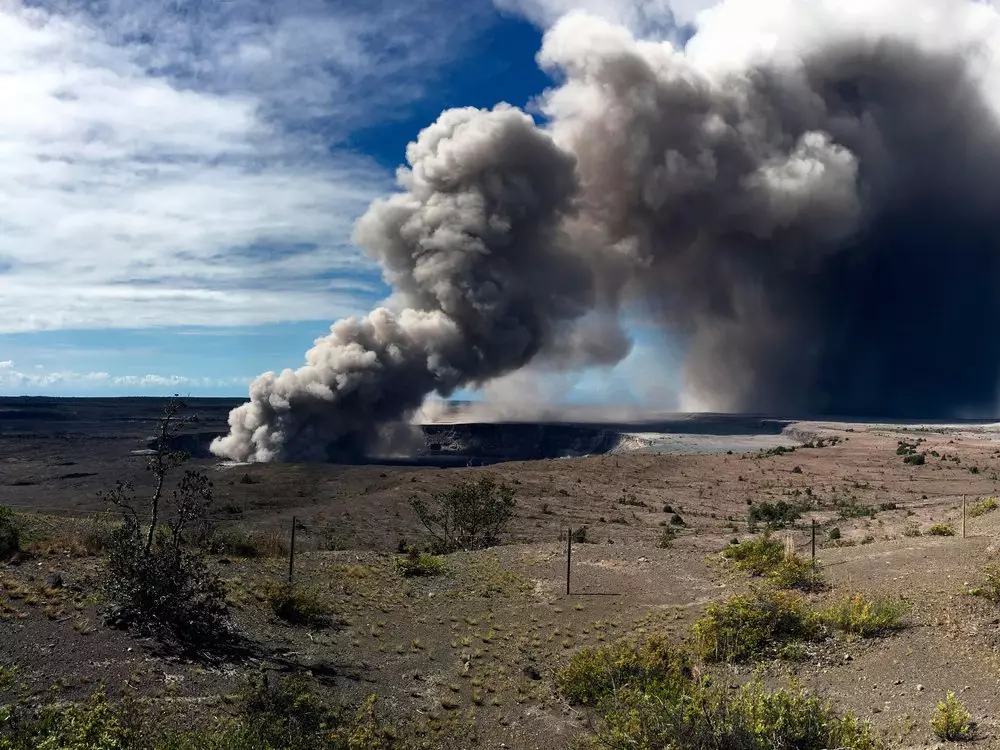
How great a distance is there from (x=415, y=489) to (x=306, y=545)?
1250cm

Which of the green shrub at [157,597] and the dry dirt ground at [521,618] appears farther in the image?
the green shrub at [157,597]

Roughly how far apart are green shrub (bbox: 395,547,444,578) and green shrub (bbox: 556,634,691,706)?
21.0 ft

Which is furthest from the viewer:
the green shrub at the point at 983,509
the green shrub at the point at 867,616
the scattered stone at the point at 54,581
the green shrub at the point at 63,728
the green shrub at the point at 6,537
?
the green shrub at the point at 983,509

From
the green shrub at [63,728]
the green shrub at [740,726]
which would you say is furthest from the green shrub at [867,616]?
the green shrub at [63,728]

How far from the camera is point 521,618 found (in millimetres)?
13547

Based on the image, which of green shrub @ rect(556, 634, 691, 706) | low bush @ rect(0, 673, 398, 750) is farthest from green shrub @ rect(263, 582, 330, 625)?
green shrub @ rect(556, 634, 691, 706)

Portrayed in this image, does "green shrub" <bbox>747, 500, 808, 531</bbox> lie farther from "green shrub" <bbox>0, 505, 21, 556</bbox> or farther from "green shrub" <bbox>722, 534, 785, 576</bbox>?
"green shrub" <bbox>0, 505, 21, 556</bbox>

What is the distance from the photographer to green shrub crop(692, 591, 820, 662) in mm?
10617

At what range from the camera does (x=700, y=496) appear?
1345 inches

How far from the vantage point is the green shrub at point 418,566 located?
16.6 meters

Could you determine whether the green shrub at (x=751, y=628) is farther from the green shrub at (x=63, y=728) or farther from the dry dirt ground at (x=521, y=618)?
the green shrub at (x=63, y=728)

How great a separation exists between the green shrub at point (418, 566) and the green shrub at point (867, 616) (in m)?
8.35

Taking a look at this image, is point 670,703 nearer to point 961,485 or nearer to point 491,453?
point 961,485

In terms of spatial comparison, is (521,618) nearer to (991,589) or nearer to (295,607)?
(295,607)
